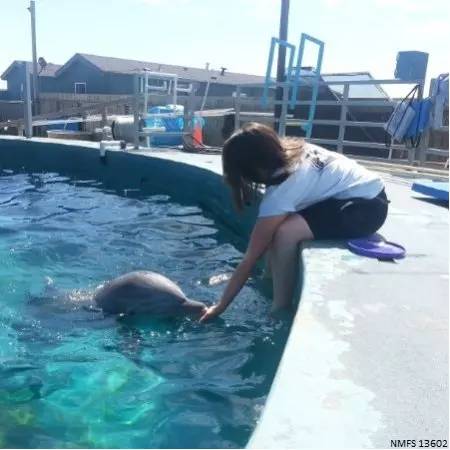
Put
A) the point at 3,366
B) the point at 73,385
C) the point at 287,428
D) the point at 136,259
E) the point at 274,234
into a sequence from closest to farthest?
→ the point at 287,428, the point at 73,385, the point at 3,366, the point at 274,234, the point at 136,259

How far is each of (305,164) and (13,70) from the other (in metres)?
40.0

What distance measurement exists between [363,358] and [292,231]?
1.36 m

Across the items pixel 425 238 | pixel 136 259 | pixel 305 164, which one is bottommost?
pixel 136 259

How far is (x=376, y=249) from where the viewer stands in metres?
2.91

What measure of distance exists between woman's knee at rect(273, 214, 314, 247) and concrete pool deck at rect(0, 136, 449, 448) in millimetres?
93

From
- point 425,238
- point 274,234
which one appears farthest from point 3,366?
point 425,238

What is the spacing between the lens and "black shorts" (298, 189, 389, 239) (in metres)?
3.11

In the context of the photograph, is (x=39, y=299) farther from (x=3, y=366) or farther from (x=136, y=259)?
(x=136, y=259)

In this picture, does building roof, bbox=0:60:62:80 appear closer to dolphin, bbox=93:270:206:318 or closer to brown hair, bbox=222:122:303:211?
dolphin, bbox=93:270:206:318

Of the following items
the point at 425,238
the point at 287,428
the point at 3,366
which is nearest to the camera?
the point at 287,428

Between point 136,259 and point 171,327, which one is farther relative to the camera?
point 136,259

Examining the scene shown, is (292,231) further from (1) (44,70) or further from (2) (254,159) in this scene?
(1) (44,70)

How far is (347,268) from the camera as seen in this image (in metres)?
2.68

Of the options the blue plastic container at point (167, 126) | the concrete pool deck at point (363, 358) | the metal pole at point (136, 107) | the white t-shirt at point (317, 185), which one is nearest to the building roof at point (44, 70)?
the blue plastic container at point (167, 126)
